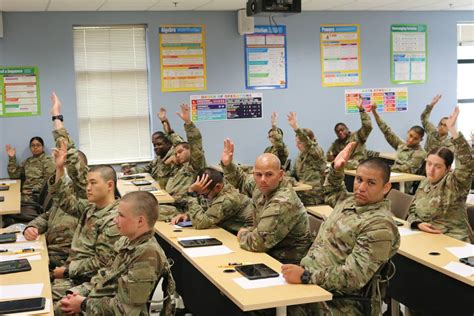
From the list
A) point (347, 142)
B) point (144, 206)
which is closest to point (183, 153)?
point (347, 142)

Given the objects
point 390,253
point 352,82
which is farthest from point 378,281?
point 352,82

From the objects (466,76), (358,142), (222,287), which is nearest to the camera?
(222,287)

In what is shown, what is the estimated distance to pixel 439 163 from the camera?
467 centimetres

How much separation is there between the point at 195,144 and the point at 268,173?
2378 mm

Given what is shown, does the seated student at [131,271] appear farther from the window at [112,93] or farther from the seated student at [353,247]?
the window at [112,93]

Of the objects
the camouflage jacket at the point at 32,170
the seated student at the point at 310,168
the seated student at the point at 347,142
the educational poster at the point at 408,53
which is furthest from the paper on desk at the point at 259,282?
the educational poster at the point at 408,53

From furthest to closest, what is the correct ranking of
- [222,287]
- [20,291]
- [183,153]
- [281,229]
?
[183,153]
[281,229]
[20,291]
[222,287]

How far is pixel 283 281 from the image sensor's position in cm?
327

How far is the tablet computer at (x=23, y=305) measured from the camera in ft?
9.86

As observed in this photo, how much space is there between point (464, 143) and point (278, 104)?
4935 mm

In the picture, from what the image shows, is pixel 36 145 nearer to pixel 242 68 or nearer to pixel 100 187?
pixel 242 68

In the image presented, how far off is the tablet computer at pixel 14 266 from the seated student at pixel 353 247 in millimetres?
1605

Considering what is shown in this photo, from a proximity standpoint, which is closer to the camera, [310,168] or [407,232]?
[407,232]

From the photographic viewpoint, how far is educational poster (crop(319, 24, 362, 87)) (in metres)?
9.39
